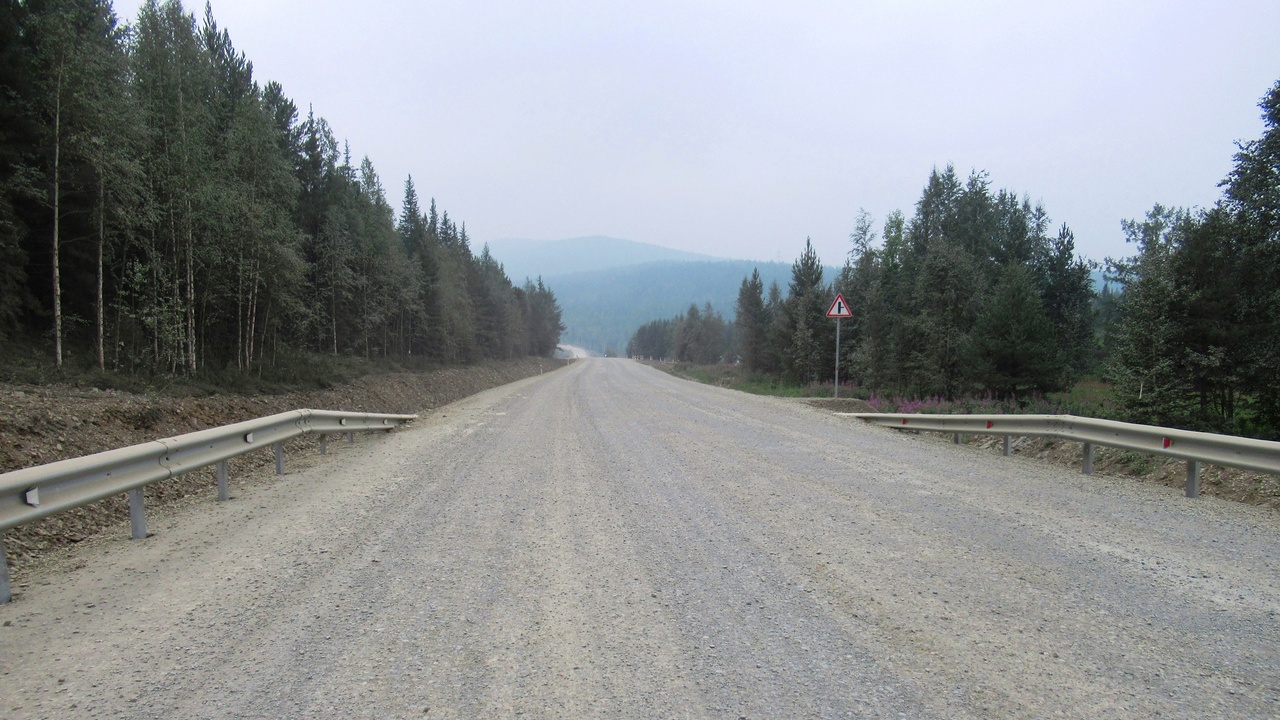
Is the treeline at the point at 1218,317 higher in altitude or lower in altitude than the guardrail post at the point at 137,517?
higher

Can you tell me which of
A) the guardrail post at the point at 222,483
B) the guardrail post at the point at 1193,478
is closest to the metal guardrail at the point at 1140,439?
the guardrail post at the point at 1193,478

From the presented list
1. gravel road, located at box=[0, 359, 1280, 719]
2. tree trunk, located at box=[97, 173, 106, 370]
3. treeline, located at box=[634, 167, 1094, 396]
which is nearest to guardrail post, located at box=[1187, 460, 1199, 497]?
gravel road, located at box=[0, 359, 1280, 719]

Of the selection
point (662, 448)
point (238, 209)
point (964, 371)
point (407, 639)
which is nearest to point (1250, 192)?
point (964, 371)

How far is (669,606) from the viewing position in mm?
3510

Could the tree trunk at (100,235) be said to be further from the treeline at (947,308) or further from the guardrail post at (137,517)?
the treeline at (947,308)

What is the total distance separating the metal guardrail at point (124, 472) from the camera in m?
3.91

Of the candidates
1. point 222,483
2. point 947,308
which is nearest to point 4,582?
point 222,483

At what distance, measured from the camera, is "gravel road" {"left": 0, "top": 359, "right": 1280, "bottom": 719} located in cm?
259

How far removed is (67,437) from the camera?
813cm

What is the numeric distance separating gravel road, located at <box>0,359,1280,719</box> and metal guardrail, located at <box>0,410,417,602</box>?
441 mm

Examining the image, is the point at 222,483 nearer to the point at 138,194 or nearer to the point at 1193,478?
the point at 1193,478

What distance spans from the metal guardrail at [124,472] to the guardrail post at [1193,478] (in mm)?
9834

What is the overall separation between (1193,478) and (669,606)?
244 inches

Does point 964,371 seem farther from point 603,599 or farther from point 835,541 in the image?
point 603,599
